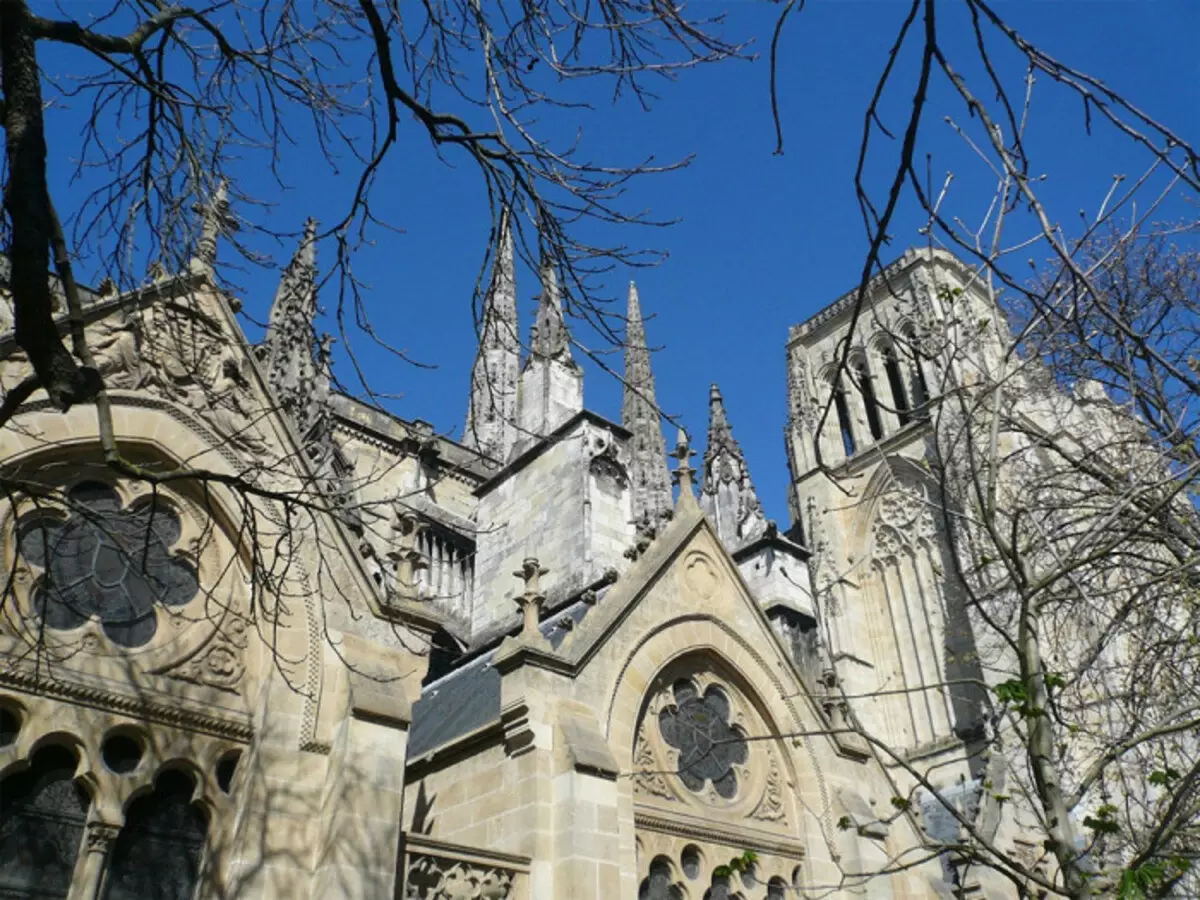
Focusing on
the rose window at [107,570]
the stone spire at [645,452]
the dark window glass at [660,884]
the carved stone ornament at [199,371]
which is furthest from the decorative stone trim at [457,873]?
the stone spire at [645,452]

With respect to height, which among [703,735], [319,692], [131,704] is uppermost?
[703,735]

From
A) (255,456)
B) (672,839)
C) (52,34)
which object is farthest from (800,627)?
(52,34)

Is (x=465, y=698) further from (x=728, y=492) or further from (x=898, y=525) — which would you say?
(x=898, y=525)

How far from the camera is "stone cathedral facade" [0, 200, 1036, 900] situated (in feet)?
23.2

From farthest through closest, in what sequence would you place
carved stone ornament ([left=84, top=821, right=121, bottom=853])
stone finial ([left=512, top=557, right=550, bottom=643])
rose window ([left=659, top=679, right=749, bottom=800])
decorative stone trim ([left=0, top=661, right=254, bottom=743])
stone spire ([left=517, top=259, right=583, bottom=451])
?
stone spire ([left=517, top=259, right=583, bottom=451]), rose window ([left=659, top=679, right=749, bottom=800]), stone finial ([left=512, top=557, right=550, bottom=643]), decorative stone trim ([left=0, top=661, right=254, bottom=743]), carved stone ornament ([left=84, top=821, right=121, bottom=853])

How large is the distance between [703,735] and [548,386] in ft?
33.4

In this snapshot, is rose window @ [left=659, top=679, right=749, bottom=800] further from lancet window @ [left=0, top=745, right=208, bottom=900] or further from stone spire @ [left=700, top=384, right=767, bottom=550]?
stone spire @ [left=700, top=384, right=767, bottom=550]

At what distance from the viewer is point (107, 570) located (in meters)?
8.00

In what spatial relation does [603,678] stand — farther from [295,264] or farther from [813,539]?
[813,539]

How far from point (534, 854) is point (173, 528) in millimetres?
4150

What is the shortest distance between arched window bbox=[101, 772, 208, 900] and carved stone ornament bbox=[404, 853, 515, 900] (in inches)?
63.1

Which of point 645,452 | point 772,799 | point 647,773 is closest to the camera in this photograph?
point 647,773

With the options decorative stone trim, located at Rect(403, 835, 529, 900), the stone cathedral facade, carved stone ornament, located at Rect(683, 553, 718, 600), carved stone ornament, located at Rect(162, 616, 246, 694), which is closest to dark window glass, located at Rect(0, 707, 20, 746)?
the stone cathedral facade

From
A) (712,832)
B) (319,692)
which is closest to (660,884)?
(712,832)
